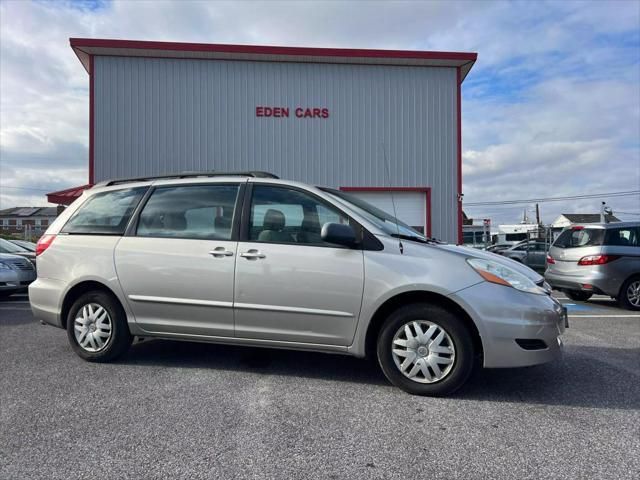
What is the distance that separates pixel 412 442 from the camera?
115 inches

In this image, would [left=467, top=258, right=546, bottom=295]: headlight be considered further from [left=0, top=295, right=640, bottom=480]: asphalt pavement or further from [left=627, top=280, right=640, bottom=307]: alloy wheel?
[left=627, top=280, right=640, bottom=307]: alloy wheel

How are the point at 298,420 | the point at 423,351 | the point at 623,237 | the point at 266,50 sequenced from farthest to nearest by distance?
1. the point at 266,50
2. the point at 623,237
3. the point at 423,351
4. the point at 298,420

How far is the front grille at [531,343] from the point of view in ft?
11.7

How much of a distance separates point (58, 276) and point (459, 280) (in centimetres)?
362

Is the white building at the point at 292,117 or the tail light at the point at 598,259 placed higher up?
the white building at the point at 292,117

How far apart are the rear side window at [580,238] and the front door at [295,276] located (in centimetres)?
647

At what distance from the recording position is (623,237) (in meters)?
8.51

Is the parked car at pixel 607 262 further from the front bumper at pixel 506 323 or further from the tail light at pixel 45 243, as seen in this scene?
the tail light at pixel 45 243

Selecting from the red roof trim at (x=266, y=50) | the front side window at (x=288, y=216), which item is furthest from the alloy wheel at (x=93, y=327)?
the red roof trim at (x=266, y=50)

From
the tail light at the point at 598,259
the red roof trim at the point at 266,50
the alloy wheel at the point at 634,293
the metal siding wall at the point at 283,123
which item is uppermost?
the red roof trim at the point at 266,50

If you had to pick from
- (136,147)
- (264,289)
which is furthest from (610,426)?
(136,147)

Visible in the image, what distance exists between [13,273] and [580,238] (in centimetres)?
1033

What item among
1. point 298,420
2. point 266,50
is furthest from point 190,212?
point 266,50

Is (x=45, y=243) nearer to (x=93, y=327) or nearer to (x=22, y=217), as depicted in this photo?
(x=93, y=327)
